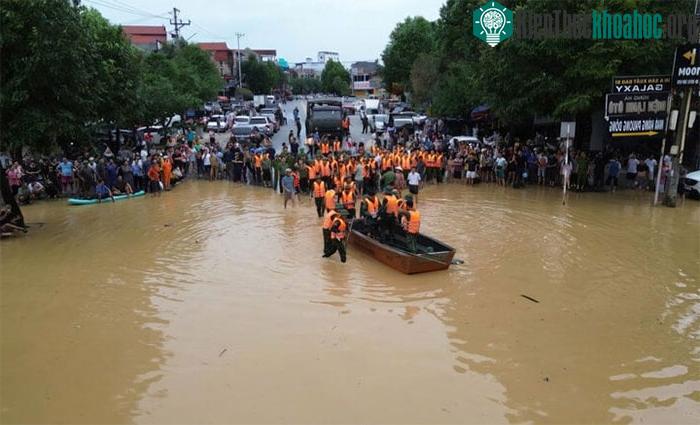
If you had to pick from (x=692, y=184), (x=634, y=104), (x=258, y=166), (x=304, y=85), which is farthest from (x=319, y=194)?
(x=304, y=85)

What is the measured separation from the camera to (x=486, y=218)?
1727 centimetres

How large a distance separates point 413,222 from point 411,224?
0.07m

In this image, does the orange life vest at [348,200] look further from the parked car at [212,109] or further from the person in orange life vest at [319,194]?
the parked car at [212,109]

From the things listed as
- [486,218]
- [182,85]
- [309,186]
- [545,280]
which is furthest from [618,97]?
[182,85]

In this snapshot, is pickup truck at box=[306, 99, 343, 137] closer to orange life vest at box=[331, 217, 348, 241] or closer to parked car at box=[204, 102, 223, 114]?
orange life vest at box=[331, 217, 348, 241]

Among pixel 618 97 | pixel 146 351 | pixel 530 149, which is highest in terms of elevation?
pixel 618 97

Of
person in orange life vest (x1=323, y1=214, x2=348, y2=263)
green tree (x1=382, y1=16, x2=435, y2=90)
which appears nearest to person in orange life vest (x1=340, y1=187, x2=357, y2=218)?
person in orange life vest (x1=323, y1=214, x2=348, y2=263)

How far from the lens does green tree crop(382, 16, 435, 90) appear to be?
62219 mm

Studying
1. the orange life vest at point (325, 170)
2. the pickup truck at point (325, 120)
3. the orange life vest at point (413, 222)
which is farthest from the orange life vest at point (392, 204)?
the pickup truck at point (325, 120)

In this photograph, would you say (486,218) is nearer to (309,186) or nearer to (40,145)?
(309,186)

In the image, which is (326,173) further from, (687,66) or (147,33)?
(147,33)

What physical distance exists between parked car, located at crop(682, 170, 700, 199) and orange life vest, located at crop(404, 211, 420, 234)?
12995mm

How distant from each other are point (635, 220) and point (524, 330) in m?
9.80

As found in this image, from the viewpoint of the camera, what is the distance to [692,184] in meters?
19.7
